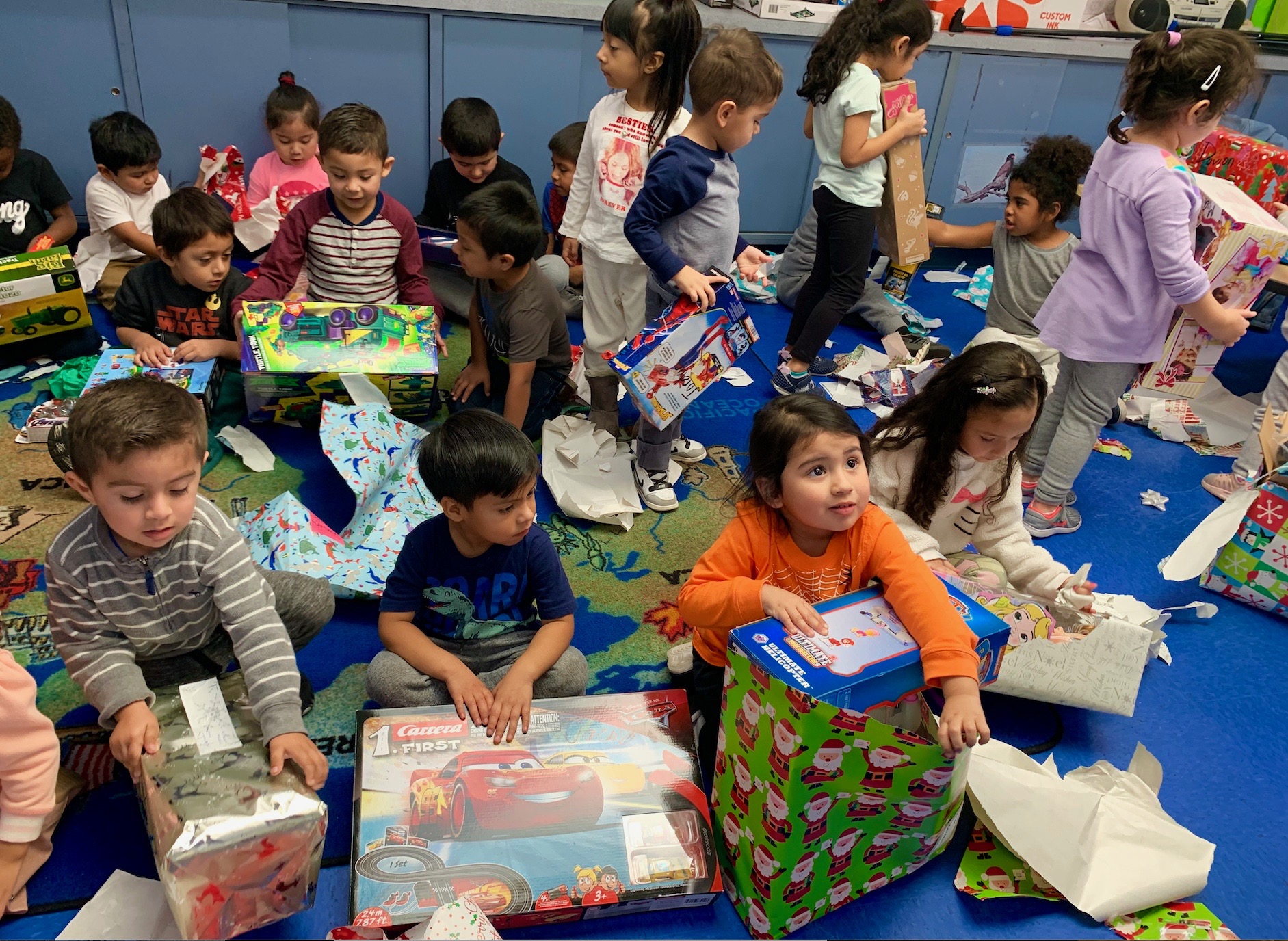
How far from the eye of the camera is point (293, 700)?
1.36m

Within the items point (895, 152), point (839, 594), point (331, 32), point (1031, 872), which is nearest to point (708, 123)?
point (895, 152)

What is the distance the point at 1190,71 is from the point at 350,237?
2.07m

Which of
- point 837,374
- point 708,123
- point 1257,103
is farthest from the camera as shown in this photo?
point 1257,103

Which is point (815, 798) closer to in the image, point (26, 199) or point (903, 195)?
point (903, 195)

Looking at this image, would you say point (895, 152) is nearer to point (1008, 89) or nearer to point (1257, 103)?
point (1008, 89)

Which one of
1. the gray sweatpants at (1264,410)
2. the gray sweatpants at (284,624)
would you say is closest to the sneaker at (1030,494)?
the gray sweatpants at (1264,410)

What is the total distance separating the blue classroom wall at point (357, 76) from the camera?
313 centimetres

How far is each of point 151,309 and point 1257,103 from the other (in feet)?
15.8

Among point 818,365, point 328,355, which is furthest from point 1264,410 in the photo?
point 328,355

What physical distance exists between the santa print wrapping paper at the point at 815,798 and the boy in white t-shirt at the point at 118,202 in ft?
8.49

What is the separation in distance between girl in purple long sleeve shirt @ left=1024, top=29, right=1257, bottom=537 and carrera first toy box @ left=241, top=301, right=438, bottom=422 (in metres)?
1.63

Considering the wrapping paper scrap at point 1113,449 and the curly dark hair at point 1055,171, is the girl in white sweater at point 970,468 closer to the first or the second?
the wrapping paper scrap at point 1113,449

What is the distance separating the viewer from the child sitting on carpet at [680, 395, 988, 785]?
1.34 m

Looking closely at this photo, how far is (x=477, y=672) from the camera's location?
166 centimetres
